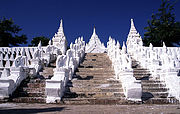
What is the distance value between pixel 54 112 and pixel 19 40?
20.3 meters

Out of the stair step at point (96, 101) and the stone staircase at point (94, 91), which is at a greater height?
the stone staircase at point (94, 91)

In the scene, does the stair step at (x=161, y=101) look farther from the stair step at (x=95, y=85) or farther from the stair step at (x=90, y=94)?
the stair step at (x=95, y=85)

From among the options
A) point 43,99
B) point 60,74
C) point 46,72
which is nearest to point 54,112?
point 43,99

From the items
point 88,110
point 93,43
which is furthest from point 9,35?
point 88,110

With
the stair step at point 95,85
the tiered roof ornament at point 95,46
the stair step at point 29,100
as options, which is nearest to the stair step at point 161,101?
the stair step at point 95,85

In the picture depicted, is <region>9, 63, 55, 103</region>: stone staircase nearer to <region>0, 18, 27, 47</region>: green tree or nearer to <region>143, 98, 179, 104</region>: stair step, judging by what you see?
<region>143, 98, 179, 104</region>: stair step

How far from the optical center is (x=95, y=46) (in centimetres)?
2597

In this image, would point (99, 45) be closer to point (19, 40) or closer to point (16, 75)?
point (19, 40)

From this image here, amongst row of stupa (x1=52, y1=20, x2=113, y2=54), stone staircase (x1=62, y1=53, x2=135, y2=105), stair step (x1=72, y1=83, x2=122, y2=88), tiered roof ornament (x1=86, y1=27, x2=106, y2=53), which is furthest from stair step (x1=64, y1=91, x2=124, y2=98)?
tiered roof ornament (x1=86, y1=27, x2=106, y2=53)

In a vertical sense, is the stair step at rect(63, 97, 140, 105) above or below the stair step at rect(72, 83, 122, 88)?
below

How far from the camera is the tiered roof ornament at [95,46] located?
993 inches

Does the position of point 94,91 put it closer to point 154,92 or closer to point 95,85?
point 95,85

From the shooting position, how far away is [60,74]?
665 centimetres

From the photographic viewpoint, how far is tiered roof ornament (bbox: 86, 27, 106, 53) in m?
25.2
